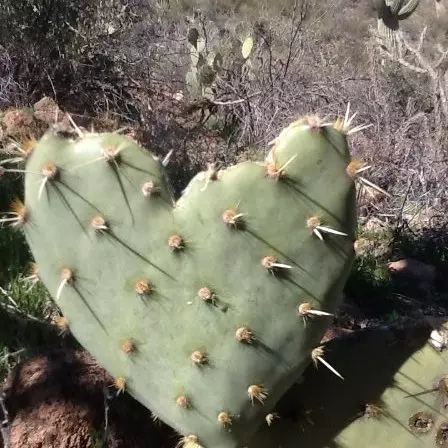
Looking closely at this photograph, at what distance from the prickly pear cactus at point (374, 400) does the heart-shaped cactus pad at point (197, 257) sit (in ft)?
0.98

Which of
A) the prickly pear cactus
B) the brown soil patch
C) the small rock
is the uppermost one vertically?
the prickly pear cactus

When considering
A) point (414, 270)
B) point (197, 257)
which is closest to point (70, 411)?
point (197, 257)

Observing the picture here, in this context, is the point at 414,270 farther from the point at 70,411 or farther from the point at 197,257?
the point at 197,257

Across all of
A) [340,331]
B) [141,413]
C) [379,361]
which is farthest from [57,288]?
[340,331]

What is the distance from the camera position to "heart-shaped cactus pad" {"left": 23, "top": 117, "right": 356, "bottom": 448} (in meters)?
1.93

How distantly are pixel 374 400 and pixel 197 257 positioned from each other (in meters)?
0.77

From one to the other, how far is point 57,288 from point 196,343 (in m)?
0.41

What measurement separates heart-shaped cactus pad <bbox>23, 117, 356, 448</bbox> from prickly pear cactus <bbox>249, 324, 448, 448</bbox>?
30 cm

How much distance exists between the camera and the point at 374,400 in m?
2.29

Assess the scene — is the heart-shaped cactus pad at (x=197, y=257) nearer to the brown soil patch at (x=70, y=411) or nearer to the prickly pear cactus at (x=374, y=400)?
the prickly pear cactus at (x=374, y=400)

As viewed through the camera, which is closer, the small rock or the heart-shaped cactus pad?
the heart-shaped cactus pad

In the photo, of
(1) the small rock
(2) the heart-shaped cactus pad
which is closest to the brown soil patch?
(2) the heart-shaped cactus pad

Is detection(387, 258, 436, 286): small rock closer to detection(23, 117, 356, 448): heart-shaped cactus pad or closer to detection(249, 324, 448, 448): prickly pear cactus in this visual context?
detection(249, 324, 448, 448): prickly pear cactus

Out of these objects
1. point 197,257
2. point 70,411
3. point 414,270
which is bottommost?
point 70,411
